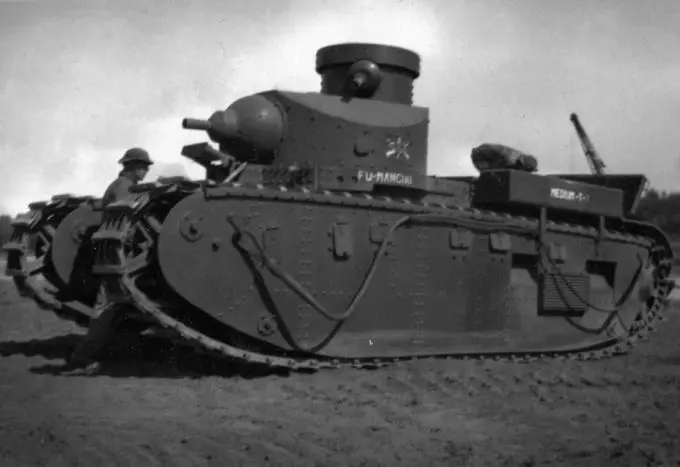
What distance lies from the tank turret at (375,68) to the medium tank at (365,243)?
2 cm

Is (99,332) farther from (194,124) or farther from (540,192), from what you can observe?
(540,192)

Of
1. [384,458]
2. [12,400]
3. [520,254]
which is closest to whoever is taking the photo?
[384,458]

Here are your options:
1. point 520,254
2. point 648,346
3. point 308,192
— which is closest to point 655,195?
point 648,346

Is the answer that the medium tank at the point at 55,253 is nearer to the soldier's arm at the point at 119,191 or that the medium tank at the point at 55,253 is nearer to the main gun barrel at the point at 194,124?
the soldier's arm at the point at 119,191

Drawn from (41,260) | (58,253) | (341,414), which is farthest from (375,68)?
(341,414)

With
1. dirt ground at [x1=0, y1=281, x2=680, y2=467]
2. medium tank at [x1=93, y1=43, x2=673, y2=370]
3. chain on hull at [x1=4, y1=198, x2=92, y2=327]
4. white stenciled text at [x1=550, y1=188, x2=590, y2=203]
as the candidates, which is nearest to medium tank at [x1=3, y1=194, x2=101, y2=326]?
chain on hull at [x1=4, y1=198, x2=92, y2=327]

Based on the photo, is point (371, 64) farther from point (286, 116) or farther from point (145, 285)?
point (145, 285)

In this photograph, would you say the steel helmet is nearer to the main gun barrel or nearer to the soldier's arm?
the soldier's arm

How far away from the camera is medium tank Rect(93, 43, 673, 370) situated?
1006 cm

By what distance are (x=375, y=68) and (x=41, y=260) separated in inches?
201

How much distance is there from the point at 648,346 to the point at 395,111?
20.7 feet

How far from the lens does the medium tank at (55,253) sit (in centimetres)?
1263


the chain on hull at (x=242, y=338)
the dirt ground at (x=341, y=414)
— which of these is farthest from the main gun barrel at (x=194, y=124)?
the dirt ground at (x=341, y=414)

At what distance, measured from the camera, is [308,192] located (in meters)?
10.7
